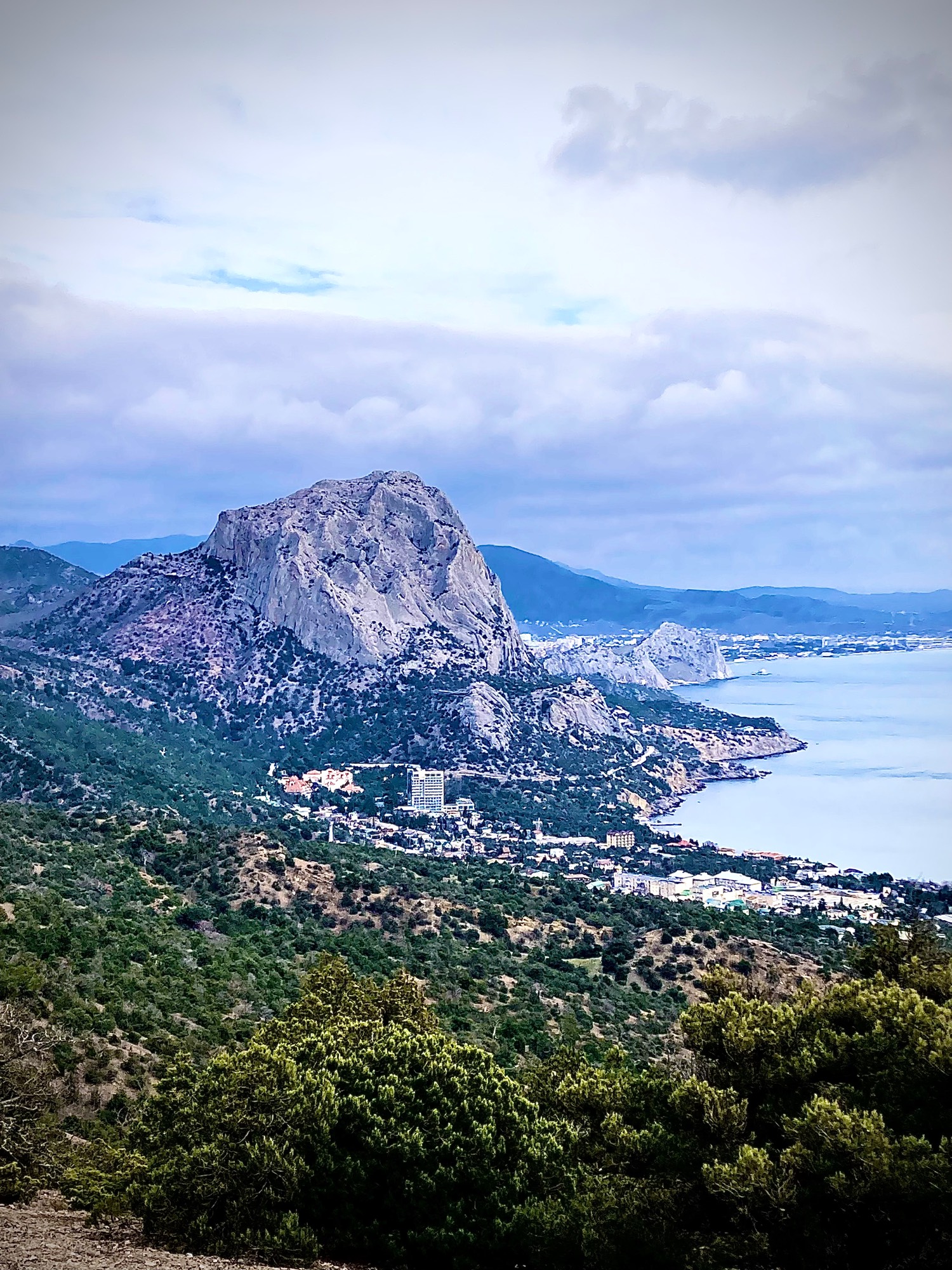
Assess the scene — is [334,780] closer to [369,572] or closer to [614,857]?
[614,857]

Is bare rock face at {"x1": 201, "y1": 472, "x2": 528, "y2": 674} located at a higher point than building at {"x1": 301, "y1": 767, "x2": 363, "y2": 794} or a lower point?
higher

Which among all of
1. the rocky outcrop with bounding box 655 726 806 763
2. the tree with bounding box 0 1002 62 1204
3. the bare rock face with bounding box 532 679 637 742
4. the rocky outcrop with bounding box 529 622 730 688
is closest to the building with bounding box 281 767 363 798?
the bare rock face with bounding box 532 679 637 742

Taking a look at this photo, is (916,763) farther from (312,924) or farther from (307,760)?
(312,924)

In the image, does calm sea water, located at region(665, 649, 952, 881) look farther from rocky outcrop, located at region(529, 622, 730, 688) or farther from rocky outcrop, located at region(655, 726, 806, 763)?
rocky outcrop, located at region(529, 622, 730, 688)

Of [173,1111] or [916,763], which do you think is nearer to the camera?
[173,1111]

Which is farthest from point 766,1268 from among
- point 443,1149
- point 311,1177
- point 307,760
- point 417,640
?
point 417,640
